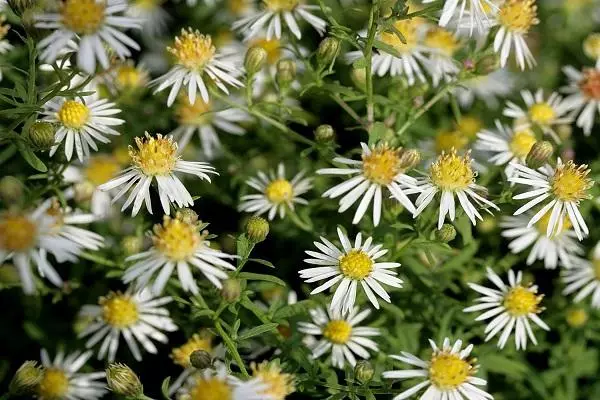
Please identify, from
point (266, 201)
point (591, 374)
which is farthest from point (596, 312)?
point (266, 201)

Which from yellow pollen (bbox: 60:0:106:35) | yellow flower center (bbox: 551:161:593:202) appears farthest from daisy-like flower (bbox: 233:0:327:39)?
yellow flower center (bbox: 551:161:593:202)

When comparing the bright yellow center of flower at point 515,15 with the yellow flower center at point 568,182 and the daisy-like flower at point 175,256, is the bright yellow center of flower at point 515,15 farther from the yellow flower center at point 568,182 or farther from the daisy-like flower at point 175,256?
the daisy-like flower at point 175,256

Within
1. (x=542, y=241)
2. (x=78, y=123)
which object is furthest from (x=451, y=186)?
(x=78, y=123)

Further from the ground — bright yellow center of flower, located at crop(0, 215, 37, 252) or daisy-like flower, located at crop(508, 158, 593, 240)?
daisy-like flower, located at crop(508, 158, 593, 240)

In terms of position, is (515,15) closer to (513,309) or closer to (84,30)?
(513,309)

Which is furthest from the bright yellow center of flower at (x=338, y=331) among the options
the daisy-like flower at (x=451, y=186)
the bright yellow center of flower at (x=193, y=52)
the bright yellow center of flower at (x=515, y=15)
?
the bright yellow center of flower at (x=515, y=15)

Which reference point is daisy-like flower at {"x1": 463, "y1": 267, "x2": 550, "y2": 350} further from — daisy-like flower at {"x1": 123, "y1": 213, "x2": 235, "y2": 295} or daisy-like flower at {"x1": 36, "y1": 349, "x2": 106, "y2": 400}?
daisy-like flower at {"x1": 36, "y1": 349, "x2": 106, "y2": 400}

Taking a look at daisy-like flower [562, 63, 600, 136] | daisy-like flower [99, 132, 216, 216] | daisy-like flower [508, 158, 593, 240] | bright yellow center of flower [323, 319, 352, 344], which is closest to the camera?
daisy-like flower [99, 132, 216, 216]
